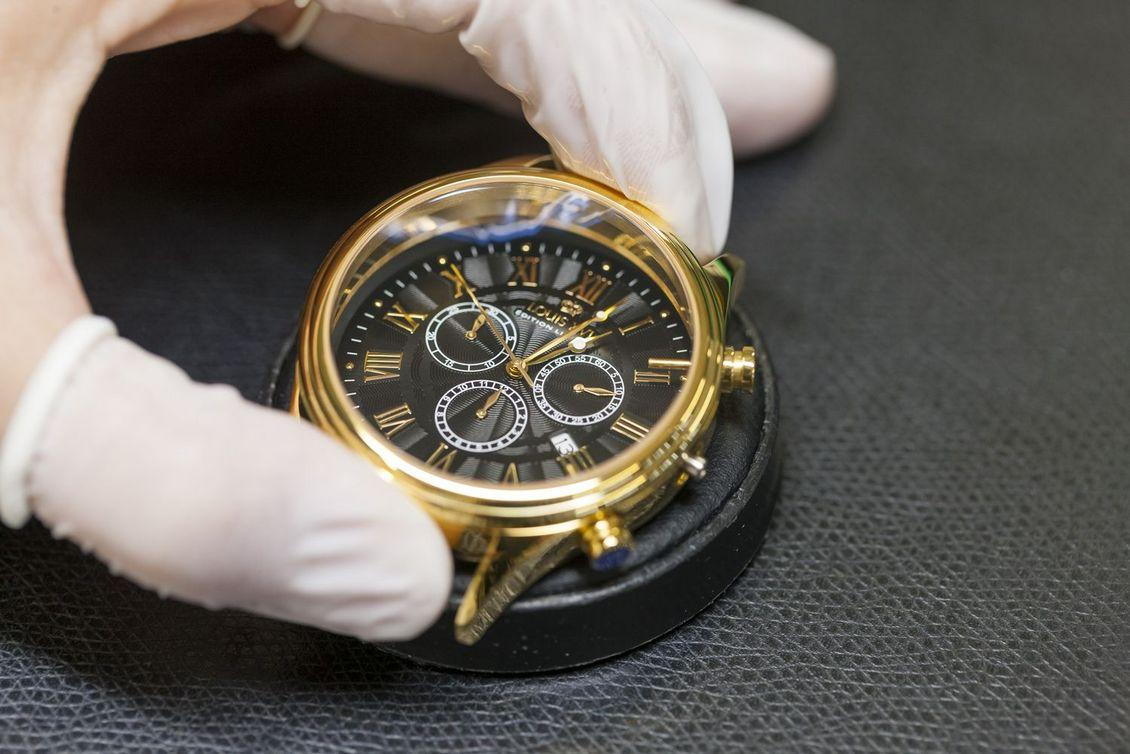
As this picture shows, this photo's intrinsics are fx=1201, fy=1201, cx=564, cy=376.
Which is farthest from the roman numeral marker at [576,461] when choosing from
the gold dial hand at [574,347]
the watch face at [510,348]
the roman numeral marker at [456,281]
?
the roman numeral marker at [456,281]

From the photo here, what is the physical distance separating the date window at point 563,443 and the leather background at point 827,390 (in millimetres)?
203

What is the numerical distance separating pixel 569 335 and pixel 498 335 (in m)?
0.06

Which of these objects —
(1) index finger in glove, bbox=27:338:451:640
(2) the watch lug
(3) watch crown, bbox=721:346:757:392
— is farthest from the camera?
(3) watch crown, bbox=721:346:757:392

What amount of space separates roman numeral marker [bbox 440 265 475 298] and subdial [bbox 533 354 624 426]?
118 mm

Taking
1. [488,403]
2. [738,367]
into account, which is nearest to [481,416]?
[488,403]

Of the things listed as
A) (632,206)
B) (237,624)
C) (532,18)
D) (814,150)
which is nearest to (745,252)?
(814,150)

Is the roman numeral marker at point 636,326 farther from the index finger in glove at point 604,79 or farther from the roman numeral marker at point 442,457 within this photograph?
the roman numeral marker at point 442,457

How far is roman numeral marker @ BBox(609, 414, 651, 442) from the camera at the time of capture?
100 centimetres

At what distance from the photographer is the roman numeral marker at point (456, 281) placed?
1.12 meters

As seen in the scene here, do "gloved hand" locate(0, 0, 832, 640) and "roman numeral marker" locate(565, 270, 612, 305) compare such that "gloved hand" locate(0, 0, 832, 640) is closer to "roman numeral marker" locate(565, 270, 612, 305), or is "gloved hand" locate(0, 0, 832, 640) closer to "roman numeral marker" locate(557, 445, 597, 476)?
"roman numeral marker" locate(557, 445, 597, 476)

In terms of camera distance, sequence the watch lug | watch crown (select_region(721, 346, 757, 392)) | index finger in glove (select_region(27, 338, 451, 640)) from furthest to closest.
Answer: watch crown (select_region(721, 346, 757, 392)) < the watch lug < index finger in glove (select_region(27, 338, 451, 640))

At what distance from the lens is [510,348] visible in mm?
1083

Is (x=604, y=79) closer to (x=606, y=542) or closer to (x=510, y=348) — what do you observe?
(x=510, y=348)

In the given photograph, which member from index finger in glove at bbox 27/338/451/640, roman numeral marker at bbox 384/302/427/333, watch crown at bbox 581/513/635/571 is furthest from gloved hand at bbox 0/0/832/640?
roman numeral marker at bbox 384/302/427/333
